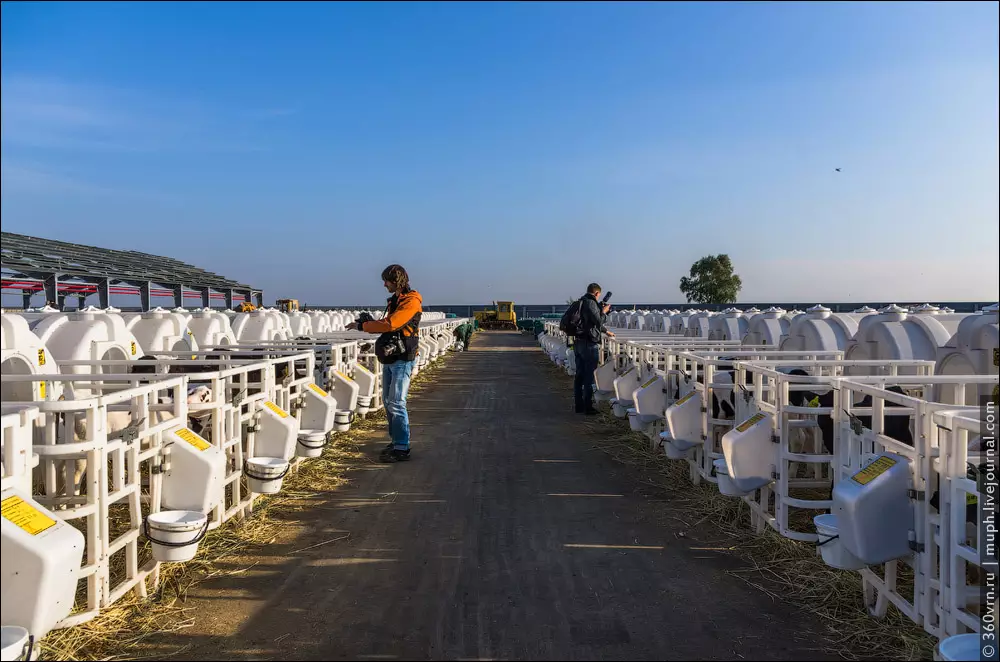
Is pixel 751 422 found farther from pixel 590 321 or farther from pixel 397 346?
pixel 590 321

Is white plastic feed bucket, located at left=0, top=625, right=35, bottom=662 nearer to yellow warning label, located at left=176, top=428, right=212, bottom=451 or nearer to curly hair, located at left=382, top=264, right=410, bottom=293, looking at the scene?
yellow warning label, located at left=176, top=428, right=212, bottom=451

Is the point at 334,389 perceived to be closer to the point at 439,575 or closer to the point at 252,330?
the point at 439,575

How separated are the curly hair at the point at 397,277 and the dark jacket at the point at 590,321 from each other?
4.20 metres

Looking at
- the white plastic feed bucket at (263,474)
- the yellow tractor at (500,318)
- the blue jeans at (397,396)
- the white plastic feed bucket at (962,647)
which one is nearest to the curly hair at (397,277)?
the blue jeans at (397,396)

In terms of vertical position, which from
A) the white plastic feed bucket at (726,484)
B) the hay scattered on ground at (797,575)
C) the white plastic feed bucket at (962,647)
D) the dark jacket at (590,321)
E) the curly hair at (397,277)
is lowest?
the hay scattered on ground at (797,575)

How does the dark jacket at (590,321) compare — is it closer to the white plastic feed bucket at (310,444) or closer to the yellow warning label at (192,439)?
the white plastic feed bucket at (310,444)

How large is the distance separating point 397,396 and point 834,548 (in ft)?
17.2

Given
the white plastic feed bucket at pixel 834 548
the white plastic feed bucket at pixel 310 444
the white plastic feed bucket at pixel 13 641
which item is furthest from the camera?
the white plastic feed bucket at pixel 310 444

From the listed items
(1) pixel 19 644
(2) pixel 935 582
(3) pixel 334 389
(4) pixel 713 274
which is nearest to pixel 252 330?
(3) pixel 334 389

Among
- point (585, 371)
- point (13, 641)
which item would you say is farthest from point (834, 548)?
point (585, 371)

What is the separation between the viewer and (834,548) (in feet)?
13.0

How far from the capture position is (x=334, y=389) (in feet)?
28.4

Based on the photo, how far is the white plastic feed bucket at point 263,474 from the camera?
557 centimetres

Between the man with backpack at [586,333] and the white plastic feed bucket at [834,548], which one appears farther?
the man with backpack at [586,333]
